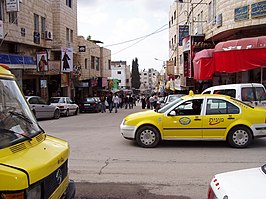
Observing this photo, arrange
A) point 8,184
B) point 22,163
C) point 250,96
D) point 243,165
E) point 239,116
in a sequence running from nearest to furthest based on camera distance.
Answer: point 8,184, point 22,163, point 243,165, point 239,116, point 250,96

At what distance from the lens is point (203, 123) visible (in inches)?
345

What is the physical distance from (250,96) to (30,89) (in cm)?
2084

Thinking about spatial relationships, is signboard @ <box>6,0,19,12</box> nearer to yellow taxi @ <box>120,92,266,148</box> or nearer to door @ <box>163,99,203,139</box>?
yellow taxi @ <box>120,92,266,148</box>

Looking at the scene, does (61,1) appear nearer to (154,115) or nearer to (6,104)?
(154,115)

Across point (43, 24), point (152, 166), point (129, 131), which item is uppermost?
point (43, 24)

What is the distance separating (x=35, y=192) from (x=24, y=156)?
34 cm

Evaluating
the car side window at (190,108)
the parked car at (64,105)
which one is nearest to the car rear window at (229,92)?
the car side window at (190,108)

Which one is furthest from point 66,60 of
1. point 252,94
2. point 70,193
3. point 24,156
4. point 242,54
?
point 24,156

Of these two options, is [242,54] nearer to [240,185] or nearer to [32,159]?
[240,185]

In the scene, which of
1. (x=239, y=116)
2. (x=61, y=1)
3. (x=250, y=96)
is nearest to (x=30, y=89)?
(x=61, y=1)

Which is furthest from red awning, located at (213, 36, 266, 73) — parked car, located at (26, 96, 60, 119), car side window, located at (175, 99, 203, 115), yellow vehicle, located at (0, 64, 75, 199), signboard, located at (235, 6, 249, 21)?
yellow vehicle, located at (0, 64, 75, 199)

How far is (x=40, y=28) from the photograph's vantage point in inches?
1032

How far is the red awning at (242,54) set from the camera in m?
15.0

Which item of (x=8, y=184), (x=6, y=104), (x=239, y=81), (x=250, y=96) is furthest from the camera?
(x=239, y=81)
